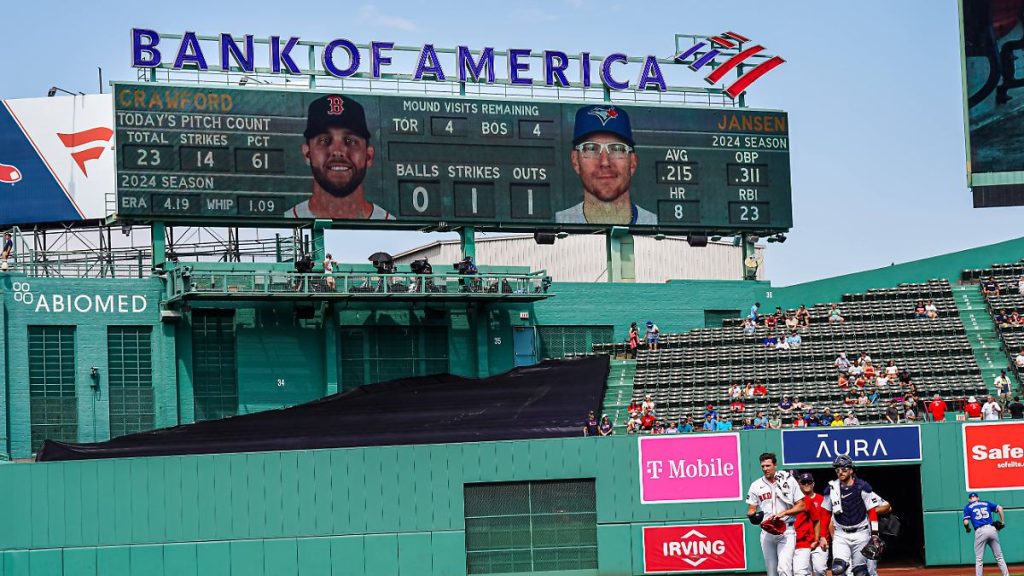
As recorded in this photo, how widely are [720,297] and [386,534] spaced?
16.7m

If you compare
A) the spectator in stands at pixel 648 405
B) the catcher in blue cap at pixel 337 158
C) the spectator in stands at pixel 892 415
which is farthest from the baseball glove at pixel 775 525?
→ the catcher in blue cap at pixel 337 158

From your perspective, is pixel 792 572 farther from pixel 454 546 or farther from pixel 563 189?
pixel 563 189

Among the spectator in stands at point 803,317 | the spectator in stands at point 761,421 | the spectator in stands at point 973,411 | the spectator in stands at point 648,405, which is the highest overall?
the spectator in stands at point 803,317

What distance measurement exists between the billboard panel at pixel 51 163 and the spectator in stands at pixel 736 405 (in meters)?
17.1

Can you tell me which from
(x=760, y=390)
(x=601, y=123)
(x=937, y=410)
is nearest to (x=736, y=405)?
(x=760, y=390)

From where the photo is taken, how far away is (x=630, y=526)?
28.6 metres

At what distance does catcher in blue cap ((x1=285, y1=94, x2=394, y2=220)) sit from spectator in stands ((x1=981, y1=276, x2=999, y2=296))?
15.6m

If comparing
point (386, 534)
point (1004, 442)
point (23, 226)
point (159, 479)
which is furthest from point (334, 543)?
point (23, 226)

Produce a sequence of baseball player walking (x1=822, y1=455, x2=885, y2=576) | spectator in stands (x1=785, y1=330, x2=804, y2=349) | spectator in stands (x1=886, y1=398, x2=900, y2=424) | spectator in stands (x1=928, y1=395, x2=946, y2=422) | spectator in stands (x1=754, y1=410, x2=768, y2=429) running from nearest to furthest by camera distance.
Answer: baseball player walking (x1=822, y1=455, x2=885, y2=576) < spectator in stands (x1=886, y1=398, x2=900, y2=424) < spectator in stands (x1=928, y1=395, x2=946, y2=422) < spectator in stands (x1=754, y1=410, x2=768, y2=429) < spectator in stands (x1=785, y1=330, x2=804, y2=349)

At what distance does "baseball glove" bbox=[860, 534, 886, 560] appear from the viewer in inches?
609

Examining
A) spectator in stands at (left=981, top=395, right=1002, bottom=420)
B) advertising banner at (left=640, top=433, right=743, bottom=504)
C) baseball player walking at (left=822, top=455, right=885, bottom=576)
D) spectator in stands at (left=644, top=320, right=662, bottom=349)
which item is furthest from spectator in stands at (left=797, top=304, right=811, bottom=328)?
baseball player walking at (left=822, top=455, right=885, bottom=576)

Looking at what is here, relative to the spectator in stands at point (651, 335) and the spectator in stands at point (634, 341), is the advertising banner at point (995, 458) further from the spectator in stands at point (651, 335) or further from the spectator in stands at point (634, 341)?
the spectator in stands at point (634, 341)

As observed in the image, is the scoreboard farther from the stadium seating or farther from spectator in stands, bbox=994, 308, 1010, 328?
spectator in stands, bbox=994, 308, 1010, 328

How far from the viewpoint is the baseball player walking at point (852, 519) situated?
15.8 meters
